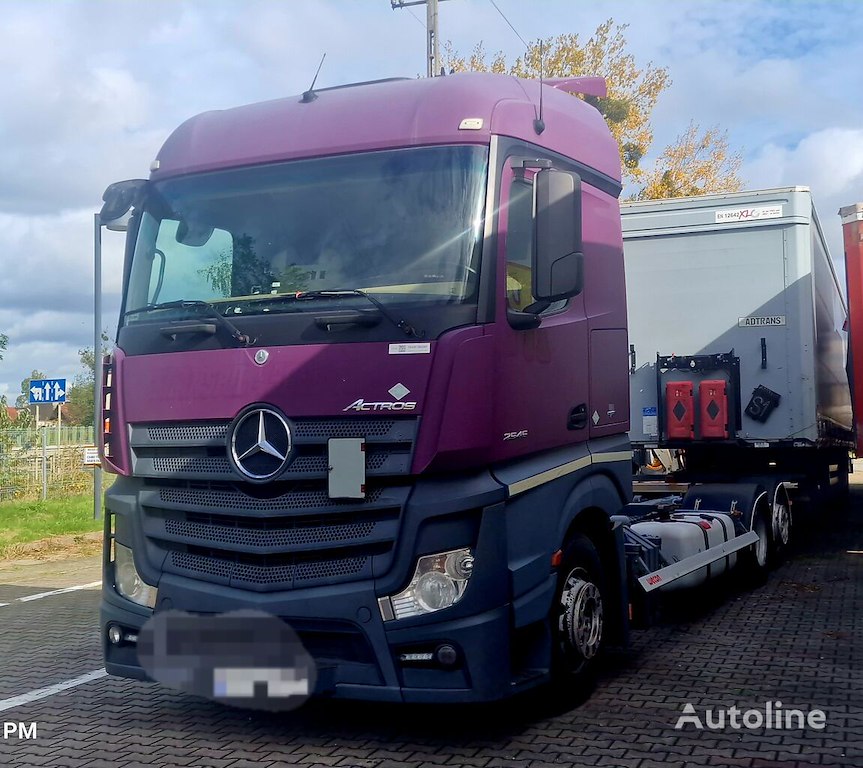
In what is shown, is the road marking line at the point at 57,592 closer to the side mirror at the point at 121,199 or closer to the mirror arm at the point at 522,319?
the side mirror at the point at 121,199

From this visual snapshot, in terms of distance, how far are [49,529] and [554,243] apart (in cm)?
1349

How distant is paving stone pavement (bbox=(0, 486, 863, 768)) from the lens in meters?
4.76

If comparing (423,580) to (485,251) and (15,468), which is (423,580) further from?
(15,468)

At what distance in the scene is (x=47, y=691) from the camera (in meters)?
6.25

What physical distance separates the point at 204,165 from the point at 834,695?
14.6ft

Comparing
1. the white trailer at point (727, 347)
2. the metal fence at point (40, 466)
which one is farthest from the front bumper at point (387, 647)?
the metal fence at point (40, 466)

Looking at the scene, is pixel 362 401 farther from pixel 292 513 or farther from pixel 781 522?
pixel 781 522

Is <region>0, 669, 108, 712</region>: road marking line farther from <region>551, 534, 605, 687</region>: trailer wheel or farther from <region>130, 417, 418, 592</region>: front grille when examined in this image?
<region>551, 534, 605, 687</region>: trailer wheel

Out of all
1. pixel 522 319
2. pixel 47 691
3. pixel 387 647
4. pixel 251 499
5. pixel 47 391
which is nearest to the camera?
pixel 387 647

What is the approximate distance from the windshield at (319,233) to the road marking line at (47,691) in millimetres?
2414

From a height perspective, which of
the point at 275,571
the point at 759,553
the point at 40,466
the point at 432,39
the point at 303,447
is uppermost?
the point at 432,39

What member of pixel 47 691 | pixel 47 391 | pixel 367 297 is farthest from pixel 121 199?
pixel 47 391

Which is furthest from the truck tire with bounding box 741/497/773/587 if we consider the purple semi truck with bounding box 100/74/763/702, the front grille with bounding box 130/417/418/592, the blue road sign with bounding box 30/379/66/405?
the blue road sign with bounding box 30/379/66/405

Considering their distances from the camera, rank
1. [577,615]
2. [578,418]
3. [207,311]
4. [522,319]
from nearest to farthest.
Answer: [522,319] → [207,311] → [577,615] → [578,418]
